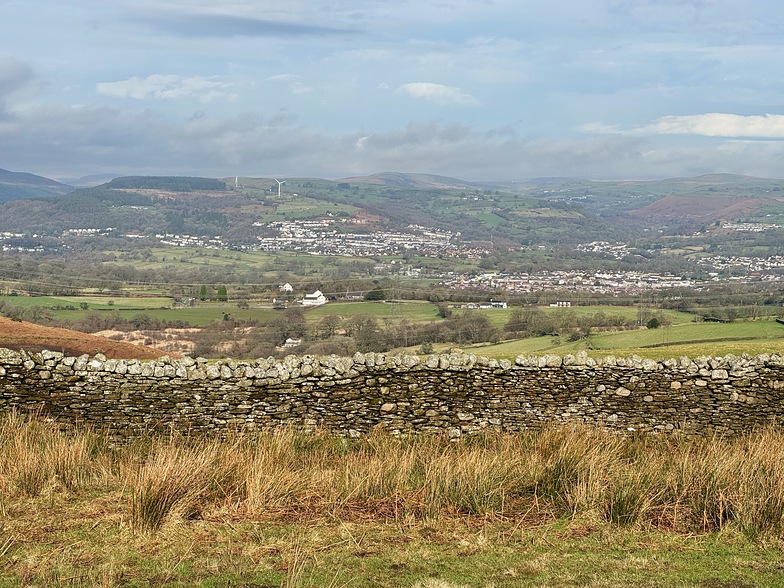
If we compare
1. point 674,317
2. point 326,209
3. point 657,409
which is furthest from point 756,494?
point 326,209

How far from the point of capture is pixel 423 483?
28.0ft

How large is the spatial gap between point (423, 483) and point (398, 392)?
13.3 feet

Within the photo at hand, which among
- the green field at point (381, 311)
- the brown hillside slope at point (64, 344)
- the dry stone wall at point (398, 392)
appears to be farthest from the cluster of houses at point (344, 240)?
the dry stone wall at point (398, 392)

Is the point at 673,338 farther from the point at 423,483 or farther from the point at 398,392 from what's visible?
the point at 423,483

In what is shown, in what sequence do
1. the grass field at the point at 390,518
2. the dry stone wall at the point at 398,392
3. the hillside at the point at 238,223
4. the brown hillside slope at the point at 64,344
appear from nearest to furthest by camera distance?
the grass field at the point at 390,518, the dry stone wall at the point at 398,392, the brown hillside slope at the point at 64,344, the hillside at the point at 238,223

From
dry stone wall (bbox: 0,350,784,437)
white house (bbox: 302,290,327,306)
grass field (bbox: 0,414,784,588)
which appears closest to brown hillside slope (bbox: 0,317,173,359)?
dry stone wall (bbox: 0,350,784,437)

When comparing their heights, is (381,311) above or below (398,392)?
below

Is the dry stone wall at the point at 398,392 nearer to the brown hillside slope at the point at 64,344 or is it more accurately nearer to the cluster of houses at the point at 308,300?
the brown hillside slope at the point at 64,344

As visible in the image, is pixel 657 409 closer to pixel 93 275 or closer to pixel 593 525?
pixel 593 525

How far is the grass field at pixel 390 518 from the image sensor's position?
652cm

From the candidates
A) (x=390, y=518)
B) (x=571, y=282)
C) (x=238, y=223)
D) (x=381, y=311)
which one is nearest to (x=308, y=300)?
(x=381, y=311)

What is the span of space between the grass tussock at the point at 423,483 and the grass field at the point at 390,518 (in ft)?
0.07

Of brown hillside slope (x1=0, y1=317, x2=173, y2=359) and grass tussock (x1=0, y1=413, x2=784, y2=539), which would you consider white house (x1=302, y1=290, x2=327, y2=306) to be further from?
grass tussock (x1=0, y1=413, x2=784, y2=539)

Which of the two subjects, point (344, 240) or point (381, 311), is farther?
point (344, 240)
